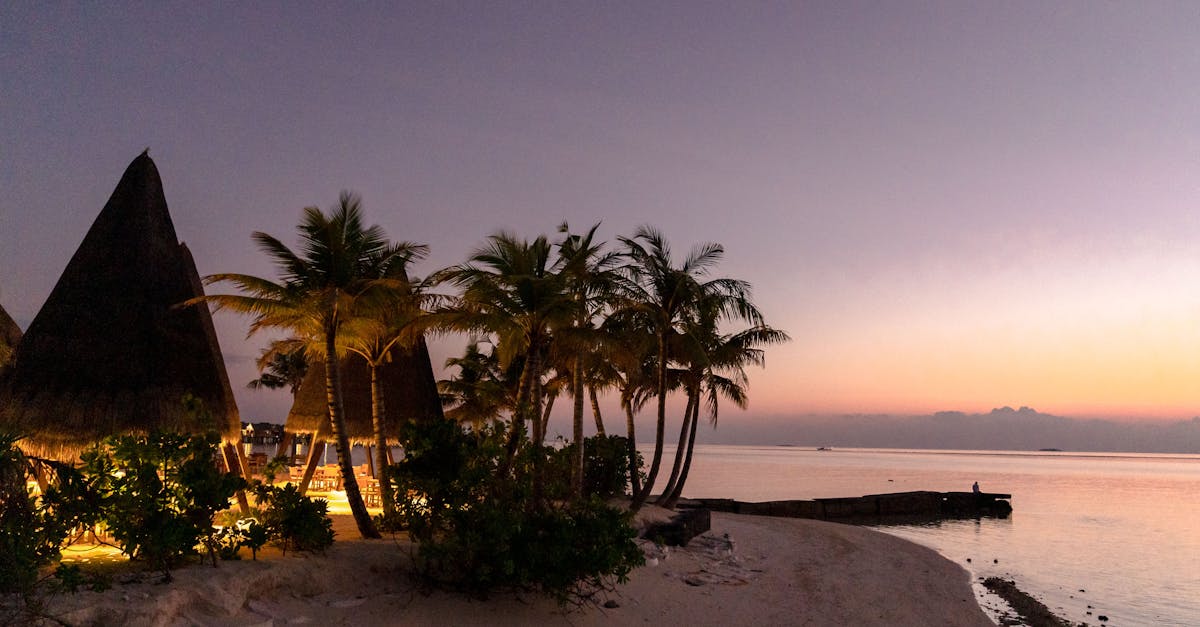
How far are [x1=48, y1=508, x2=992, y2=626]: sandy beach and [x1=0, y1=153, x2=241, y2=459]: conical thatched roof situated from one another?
3.75m

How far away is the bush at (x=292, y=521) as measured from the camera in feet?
34.9

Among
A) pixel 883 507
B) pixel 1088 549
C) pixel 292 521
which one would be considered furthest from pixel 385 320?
Answer: pixel 883 507

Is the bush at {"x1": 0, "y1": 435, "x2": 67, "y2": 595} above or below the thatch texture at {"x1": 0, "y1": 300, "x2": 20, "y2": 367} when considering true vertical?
below

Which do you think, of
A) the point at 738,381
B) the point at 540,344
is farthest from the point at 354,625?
the point at 738,381

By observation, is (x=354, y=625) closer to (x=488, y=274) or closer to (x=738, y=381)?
(x=488, y=274)

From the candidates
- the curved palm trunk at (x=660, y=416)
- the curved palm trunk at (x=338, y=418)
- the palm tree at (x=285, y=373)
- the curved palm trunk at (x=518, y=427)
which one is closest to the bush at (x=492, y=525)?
the curved palm trunk at (x=518, y=427)

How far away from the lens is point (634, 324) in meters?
21.7

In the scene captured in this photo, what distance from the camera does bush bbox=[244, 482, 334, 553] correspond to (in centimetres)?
1063

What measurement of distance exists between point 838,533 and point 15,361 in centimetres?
2391

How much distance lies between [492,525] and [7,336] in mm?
16192

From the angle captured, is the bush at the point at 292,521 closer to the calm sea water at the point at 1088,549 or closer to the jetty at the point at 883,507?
the calm sea water at the point at 1088,549

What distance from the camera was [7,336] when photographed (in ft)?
Answer: 61.2

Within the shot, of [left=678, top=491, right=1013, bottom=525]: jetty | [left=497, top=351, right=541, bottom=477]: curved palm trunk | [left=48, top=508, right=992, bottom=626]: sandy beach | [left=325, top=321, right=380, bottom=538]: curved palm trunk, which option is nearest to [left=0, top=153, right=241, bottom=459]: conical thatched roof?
[left=325, top=321, right=380, bottom=538]: curved palm trunk

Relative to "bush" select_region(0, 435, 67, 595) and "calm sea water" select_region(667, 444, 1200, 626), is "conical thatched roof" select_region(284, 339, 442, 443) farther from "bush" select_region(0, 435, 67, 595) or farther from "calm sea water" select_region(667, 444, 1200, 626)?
"calm sea water" select_region(667, 444, 1200, 626)
